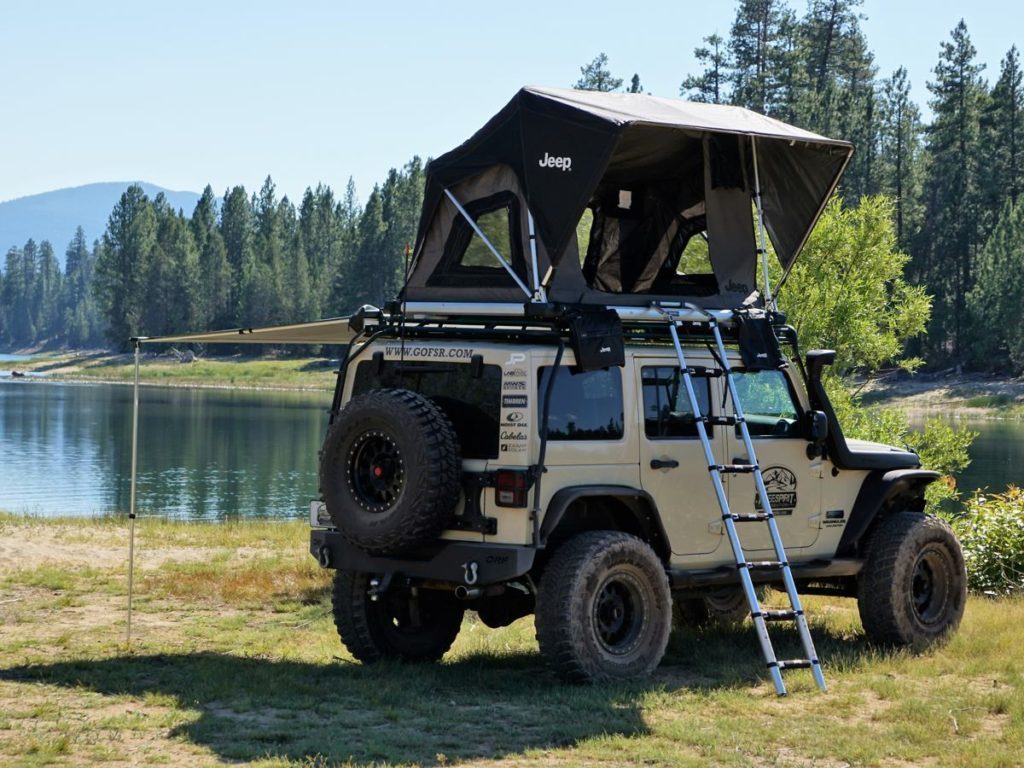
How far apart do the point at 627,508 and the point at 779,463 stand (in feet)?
5.09

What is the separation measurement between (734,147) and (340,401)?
4.17 m

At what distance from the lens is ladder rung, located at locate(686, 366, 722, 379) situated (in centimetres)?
1052

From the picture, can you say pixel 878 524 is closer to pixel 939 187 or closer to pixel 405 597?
pixel 405 597

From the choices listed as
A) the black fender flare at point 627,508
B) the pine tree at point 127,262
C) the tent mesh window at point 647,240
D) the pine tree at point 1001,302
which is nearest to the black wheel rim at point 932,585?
the black fender flare at point 627,508

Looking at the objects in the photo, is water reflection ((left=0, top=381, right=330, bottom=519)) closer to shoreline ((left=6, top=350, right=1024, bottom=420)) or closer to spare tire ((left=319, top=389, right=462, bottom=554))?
shoreline ((left=6, top=350, right=1024, bottom=420))

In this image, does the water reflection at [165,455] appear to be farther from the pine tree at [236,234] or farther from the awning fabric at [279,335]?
the pine tree at [236,234]

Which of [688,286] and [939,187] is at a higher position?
[939,187]

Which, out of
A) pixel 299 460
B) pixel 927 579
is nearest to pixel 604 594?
pixel 927 579

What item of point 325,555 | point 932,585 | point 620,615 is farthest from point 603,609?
point 932,585

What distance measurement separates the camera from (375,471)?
9.80 meters

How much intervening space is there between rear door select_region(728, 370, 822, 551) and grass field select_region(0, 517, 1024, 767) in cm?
98

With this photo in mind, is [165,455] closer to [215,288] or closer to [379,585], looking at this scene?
[379,585]

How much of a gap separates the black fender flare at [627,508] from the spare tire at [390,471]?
653 mm

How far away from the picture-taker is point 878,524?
11.9 metres
